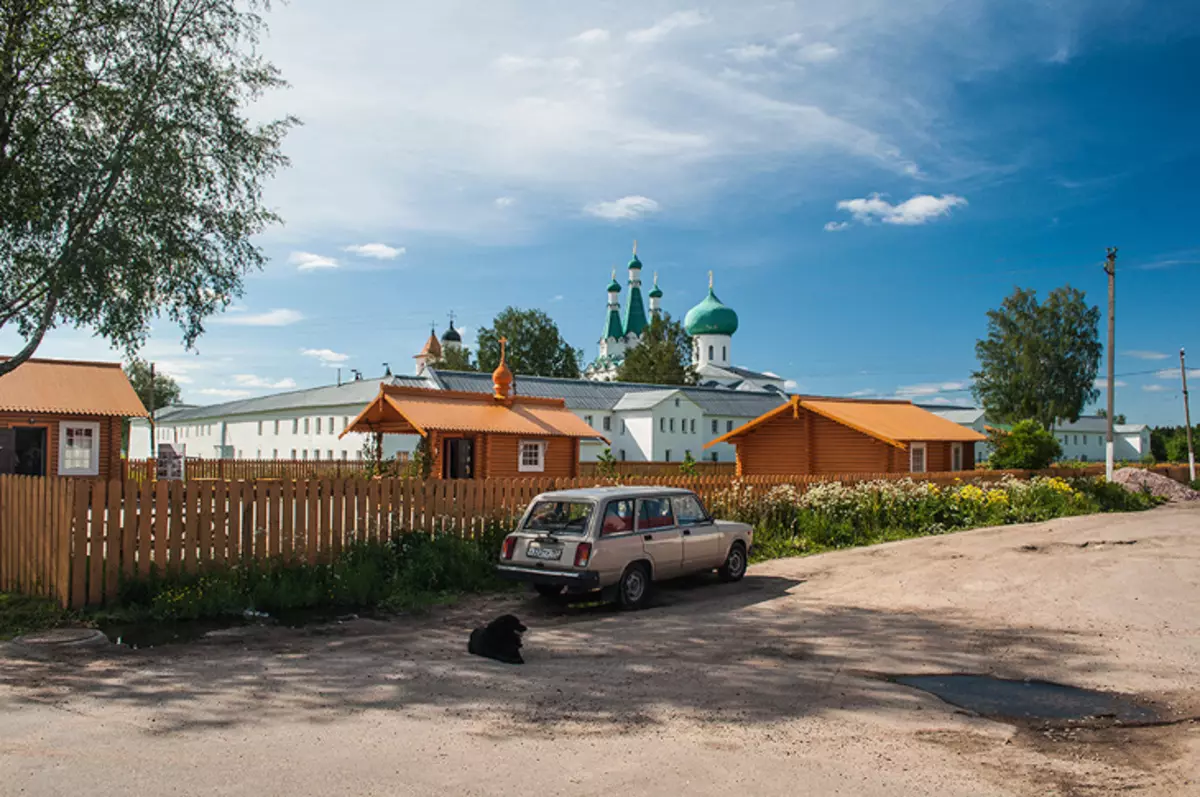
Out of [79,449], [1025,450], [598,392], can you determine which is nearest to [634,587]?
[79,449]

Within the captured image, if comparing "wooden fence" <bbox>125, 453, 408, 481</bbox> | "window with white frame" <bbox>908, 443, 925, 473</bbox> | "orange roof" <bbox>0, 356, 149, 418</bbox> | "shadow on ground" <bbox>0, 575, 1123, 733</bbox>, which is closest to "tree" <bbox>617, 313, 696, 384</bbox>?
"wooden fence" <bbox>125, 453, 408, 481</bbox>

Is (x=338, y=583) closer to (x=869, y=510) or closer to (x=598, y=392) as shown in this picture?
→ (x=869, y=510)

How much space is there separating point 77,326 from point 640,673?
994 centimetres

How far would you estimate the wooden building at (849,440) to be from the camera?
31.1m

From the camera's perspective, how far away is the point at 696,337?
316 feet

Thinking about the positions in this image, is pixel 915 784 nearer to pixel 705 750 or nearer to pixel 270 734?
pixel 705 750

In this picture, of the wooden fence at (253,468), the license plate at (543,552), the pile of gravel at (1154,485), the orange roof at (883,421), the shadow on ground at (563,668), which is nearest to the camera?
the shadow on ground at (563,668)

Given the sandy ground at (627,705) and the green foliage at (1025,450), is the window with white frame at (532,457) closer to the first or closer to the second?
the green foliage at (1025,450)

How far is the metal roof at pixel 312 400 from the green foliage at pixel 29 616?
120 ft

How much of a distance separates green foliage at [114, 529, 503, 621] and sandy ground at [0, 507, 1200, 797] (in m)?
0.76

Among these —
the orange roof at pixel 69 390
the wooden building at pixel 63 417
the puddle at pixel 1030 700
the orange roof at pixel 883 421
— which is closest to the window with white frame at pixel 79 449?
the wooden building at pixel 63 417

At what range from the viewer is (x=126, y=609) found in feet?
32.0

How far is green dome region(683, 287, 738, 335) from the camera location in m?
95.6

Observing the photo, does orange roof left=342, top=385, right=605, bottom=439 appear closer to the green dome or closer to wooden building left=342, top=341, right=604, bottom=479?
wooden building left=342, top=341, right=604, bottom=479
